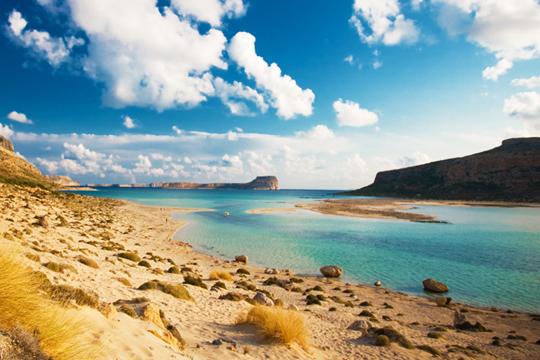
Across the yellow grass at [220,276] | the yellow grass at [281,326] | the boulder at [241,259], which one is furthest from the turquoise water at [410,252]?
the yellow grass at [281,326]

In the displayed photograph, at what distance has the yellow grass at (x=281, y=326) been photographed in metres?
11.0

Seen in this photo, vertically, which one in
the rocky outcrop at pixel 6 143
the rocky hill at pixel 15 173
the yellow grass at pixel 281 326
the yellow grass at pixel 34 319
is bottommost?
the yellow grass at pixel 281 326

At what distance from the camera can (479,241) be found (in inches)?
1668

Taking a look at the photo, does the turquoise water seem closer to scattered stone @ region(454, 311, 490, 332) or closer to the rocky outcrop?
scattered stone @ region(454, 311, 490, 332)

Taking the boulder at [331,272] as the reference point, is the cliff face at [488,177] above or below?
above

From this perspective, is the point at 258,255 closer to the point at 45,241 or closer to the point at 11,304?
the point at 45,241

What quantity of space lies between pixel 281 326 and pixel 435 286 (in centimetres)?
1712

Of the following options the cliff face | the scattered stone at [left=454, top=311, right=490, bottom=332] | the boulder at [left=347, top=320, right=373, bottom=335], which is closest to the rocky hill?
the boulder at [left=347, top=320, right=373, bottom=335]

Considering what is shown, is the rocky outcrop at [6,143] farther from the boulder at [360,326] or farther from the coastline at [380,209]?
the boulder at [360,326]

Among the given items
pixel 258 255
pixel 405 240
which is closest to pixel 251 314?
pixel 258 255

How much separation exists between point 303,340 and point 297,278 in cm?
1434

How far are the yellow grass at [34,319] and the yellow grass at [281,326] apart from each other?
21.5ft

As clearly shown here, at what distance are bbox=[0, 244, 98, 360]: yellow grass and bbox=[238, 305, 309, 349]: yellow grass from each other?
656cm

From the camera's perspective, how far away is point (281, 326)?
1114 centimetres
